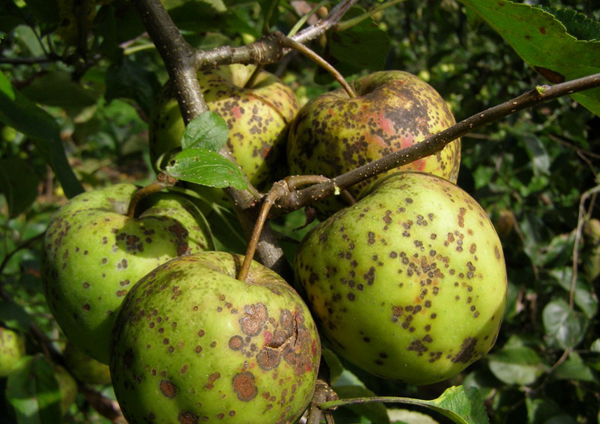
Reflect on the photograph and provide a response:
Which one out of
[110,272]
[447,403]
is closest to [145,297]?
[110,272]

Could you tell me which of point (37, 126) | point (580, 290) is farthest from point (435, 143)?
point (580, 290)

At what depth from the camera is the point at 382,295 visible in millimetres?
1024

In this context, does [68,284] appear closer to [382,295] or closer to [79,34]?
[382,295]

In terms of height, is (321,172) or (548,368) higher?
(321,172)

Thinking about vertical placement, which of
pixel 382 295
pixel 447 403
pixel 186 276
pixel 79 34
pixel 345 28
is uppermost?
pixel 79 34

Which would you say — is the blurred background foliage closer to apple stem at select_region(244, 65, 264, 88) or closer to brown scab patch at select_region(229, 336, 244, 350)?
apple stem at select_region(244, 65, 264, 88)

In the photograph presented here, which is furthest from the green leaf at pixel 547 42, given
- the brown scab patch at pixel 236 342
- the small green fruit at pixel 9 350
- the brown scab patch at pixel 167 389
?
the small green fruit at pixel 9 350

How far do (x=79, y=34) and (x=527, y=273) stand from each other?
196 cm

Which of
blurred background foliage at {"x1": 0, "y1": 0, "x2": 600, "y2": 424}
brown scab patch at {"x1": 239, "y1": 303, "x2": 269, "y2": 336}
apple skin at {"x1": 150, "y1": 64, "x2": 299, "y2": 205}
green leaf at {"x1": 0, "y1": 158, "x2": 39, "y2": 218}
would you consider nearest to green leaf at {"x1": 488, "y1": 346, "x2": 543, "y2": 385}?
blurred background foliage at {"x1": 0, "y1": 0, "x2": 600, "y2": 424}

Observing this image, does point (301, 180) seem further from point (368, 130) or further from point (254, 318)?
point (254, 318)

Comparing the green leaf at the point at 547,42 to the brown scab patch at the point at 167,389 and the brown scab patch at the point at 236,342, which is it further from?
the brown scab patch at the point at 167,389

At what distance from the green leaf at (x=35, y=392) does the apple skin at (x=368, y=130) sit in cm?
119

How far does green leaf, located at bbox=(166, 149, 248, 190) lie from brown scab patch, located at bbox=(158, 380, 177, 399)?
1.17ft

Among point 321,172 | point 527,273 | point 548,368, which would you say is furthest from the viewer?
point 527,273
